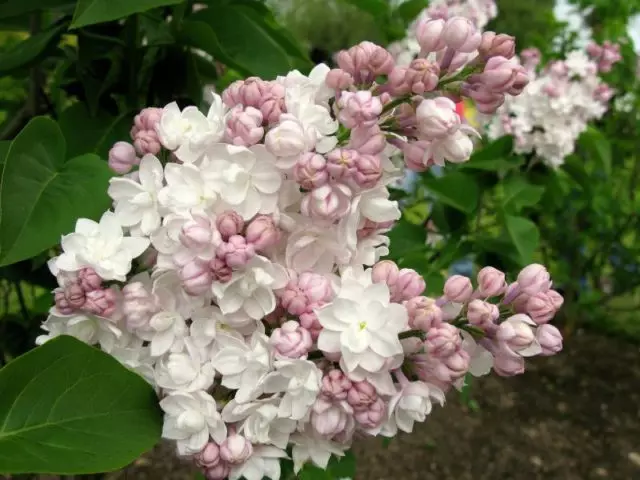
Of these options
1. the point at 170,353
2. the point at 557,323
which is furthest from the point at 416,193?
the point at 557,323

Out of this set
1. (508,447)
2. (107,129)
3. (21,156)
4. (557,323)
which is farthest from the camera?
(557,323)

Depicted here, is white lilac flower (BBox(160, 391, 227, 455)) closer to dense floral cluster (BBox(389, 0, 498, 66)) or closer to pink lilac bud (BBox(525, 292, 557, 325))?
pink lilac bud (BBox(525, 292, 557, 325))

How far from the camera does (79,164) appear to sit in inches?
23.0

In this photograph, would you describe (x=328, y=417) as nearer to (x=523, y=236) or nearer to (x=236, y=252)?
(x=236, y=252)

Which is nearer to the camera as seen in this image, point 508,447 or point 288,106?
point 288,106

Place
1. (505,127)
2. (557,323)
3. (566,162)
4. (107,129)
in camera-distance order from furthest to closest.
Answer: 1. (557,323)
2. (566,162)
3. (505,127)
4. (107,129)

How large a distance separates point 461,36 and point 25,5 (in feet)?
1.61

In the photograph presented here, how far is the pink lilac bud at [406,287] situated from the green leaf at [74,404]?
6.5 inches

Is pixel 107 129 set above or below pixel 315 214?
below

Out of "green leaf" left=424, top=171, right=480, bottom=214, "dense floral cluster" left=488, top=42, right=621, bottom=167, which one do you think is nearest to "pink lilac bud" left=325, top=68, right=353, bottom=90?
"green leaf" left=424, top=171, right=480, bottom=214

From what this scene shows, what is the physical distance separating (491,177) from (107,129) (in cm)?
85

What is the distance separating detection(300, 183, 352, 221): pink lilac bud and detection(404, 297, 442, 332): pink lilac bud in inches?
2.5

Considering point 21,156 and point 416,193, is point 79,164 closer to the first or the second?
point 21,156

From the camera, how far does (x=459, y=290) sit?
1.48 feet
